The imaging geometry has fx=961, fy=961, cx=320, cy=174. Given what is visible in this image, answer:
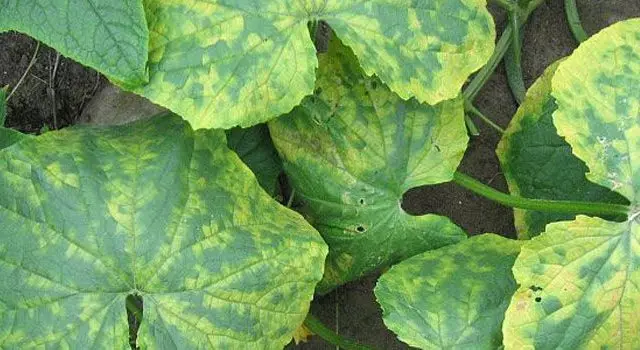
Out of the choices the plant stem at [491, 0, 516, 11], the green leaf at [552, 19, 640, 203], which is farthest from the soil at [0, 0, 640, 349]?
the green leaf at [552, 19, 640, 203]

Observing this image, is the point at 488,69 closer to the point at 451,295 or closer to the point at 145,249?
the point at 451,295

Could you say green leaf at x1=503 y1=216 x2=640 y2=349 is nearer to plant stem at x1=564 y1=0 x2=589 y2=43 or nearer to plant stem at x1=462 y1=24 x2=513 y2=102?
plant stem at x1=462 y1=24 x2=513 y2=102

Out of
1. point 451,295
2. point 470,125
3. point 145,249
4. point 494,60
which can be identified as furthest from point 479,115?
point 145,249

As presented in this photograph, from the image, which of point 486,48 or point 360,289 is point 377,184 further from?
point 360,289

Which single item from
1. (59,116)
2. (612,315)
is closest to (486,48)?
(612,315)

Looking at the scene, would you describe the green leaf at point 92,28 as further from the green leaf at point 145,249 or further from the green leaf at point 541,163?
the green leaf at point 541,163

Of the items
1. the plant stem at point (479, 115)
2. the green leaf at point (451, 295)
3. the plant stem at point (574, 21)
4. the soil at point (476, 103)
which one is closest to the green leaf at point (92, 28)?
the green leaf at point (451, 295)
